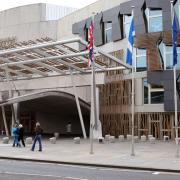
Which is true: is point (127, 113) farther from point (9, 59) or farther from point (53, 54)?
point (9, 59)

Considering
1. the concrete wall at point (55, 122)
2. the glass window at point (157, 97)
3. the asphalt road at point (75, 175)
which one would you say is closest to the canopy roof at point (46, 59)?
the glass window at point (157, 97)

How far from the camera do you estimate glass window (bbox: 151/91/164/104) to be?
3822cm

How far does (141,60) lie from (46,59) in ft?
29.5

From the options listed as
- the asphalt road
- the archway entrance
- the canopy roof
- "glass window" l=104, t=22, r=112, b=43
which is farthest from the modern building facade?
the asphalt road

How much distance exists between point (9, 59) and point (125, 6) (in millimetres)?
12168

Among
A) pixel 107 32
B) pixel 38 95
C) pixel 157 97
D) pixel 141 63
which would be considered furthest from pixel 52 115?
pixel 157 97

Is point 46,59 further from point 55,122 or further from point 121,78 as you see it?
point 55,122

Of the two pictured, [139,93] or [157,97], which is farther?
[139,93]

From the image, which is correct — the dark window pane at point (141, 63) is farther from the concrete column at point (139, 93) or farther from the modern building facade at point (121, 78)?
the concrete column at point (139, 93)

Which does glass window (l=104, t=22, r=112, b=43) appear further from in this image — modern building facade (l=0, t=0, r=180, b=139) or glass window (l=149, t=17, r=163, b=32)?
glass window (l=149, t=17, r=163, b=32)

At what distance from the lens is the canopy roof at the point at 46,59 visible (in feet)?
114

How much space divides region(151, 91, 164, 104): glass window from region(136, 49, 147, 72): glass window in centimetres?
260

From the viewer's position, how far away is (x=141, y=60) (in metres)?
39.8

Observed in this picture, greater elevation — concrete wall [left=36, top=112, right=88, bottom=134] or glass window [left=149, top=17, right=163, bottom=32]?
glass window [left=149, top=17, right=163, bottom=32]
